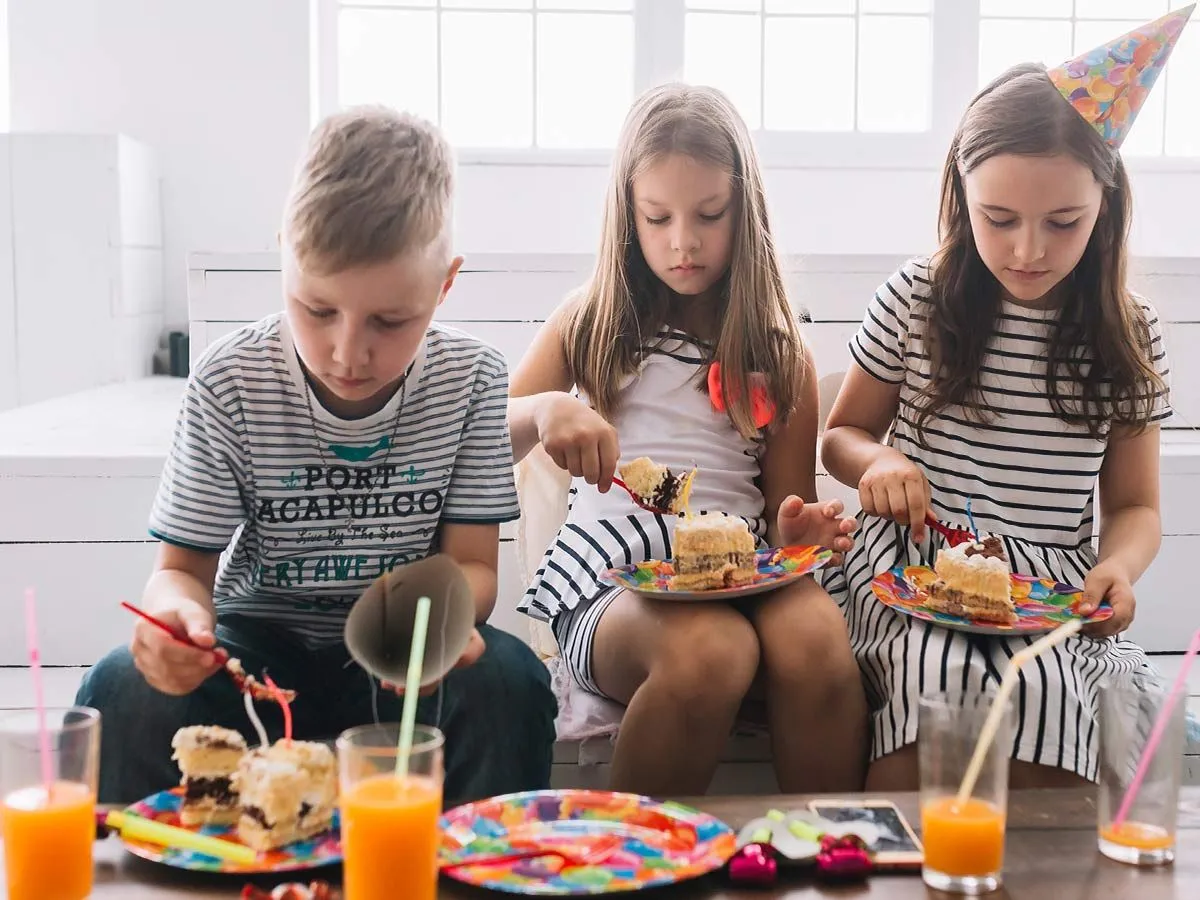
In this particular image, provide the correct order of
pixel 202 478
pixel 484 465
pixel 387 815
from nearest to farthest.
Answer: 1. pixel 387 815
2. pixel 202 478
3. pixel 484 465

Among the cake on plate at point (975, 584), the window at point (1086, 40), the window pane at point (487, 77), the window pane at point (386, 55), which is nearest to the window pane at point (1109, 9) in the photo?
the window at point (1086, 40)

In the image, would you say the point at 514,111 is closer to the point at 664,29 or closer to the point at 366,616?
the point at 664,29

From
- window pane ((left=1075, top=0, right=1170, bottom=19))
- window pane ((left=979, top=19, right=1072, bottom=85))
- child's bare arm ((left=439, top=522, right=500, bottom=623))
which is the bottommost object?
child's bare arm ((left=439, top=522, right=500, bottom=623))

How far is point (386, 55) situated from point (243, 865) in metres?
3.07

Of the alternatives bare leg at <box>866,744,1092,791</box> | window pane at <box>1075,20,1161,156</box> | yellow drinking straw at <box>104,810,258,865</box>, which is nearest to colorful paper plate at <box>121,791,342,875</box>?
yellow drinking straw at <box>104,810,258,865</box>

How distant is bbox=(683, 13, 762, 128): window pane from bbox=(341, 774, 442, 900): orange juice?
3146mm

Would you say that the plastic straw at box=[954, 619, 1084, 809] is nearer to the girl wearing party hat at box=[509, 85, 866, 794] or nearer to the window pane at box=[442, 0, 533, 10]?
the girl wearing party hat at box=[509, 85, 866, 794]

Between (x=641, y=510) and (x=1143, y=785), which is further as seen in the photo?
(x=641, y=510)

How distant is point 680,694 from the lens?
149 centimetres

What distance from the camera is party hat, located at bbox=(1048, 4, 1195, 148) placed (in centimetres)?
163

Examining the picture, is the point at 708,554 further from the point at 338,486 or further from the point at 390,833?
the point at 390,833

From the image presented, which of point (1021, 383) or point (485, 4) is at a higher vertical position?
point (485, 4)

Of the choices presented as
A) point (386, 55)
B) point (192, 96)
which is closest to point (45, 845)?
point (192, 96)

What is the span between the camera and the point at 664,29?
12.0 ft
